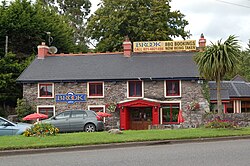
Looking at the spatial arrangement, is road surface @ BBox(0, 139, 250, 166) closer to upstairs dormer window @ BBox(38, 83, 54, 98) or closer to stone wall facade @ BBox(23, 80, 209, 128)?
stone wall facade @ BBox(23, 80, 209, 128)

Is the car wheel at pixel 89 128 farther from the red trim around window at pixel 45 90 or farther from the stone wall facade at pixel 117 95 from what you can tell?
the red trim around window at pixel 45 90

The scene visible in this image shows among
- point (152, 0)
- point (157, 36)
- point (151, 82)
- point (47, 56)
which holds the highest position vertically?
point (152, 0)

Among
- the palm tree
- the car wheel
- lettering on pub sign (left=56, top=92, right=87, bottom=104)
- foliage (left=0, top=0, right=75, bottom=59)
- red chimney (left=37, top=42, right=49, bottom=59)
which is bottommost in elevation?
the car wheel

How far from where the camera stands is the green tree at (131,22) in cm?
4328

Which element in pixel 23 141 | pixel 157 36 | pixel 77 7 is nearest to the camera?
pixel 23 141

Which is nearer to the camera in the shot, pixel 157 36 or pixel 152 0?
pixel 157 36

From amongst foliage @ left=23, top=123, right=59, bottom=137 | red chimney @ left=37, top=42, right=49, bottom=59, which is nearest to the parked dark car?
foliage @ left=23, top=123, right=59, bottom=137

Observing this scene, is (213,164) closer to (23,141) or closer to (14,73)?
(23,141)

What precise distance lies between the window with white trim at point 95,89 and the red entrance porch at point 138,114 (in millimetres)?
2197

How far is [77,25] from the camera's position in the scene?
63406 mm

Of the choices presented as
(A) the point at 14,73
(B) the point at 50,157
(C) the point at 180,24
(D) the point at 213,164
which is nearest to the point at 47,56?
(A) the point at 14,73

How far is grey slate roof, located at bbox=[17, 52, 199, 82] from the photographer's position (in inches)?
1225

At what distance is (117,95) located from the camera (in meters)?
31.3

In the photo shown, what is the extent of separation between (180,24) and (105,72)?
62.4ft
